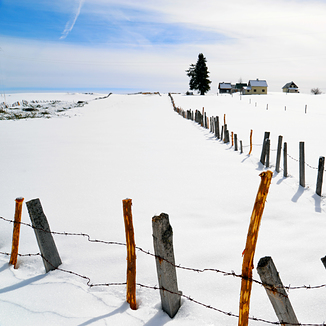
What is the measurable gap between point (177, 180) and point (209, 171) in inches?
49.6

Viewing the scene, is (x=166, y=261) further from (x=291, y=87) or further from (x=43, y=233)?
(x=291, y=87)

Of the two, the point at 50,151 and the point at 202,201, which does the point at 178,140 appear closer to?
the point at 50,151

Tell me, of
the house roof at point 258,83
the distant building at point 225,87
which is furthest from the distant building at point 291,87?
the distant building at point 225,87

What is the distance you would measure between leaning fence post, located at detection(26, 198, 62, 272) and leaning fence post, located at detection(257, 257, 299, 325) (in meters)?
2.54

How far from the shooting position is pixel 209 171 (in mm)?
7719

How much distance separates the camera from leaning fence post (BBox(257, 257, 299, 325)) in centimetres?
189

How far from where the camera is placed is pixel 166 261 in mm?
2414

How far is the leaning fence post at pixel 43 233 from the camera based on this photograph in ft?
10.3

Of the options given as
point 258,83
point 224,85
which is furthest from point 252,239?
point 224,85

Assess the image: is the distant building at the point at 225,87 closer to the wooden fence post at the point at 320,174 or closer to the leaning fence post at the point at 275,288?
the wooden fence post at the point at 320,174

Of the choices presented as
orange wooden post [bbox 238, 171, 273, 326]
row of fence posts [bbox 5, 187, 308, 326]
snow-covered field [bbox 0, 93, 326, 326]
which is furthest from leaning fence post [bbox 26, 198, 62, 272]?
orange wooden post [bbox 238, 171, 273, 326]

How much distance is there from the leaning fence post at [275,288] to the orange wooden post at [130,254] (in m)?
1.23

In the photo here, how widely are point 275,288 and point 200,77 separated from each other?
6213cm

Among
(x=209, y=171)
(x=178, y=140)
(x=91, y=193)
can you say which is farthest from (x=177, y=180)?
(x=178, y=140)
